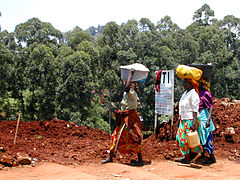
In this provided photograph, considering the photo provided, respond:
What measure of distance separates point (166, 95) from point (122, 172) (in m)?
3.08

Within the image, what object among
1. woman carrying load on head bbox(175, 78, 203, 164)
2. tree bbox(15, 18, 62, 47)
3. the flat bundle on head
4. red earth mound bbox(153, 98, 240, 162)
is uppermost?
tree bbox(15, 18, 62, 47)

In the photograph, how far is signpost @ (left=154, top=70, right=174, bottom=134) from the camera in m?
7.42

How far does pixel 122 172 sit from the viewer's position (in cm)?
498

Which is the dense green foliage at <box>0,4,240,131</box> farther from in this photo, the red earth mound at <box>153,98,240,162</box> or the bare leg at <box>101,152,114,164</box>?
the bare leg at <box>101,152,114,164</box>

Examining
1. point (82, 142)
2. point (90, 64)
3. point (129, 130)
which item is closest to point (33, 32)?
point (90, 64)

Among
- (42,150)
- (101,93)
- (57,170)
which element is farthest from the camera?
(101,93)

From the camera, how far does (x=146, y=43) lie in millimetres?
25391

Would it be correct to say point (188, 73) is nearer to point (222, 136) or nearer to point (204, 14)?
point (222, 136)

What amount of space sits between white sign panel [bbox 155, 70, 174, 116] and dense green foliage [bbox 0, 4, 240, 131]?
1167cm

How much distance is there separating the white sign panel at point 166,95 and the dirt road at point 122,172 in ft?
5.71

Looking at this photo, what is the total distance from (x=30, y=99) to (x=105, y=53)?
321 inches

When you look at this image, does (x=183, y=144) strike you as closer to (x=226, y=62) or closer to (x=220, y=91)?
(x=220, y=91)

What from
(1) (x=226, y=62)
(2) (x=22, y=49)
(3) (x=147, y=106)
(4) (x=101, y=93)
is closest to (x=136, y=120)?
(2) (x=22, y=49)

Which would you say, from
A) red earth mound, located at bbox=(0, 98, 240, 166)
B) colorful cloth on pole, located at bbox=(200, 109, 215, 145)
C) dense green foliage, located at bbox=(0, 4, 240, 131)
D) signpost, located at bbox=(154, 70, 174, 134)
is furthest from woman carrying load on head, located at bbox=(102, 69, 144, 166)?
dense green foliage, located at bbox=(0, 4, 240, 131)
